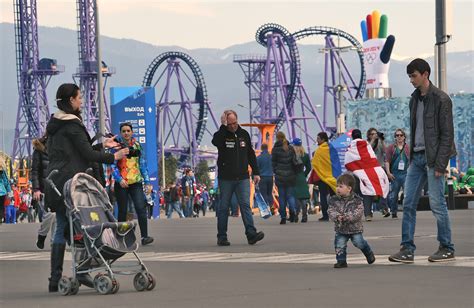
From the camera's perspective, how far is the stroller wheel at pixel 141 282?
33.6 feet

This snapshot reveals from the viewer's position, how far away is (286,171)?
76.7 feet

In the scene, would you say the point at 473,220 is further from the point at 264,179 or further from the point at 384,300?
the point at 384,300

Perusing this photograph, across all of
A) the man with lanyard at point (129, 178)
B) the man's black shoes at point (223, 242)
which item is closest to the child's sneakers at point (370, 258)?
the man's black shoes at point (223, 242)

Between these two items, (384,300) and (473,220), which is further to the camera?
(473,220)

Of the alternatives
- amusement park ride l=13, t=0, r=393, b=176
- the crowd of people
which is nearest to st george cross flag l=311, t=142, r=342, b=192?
the crowd of people

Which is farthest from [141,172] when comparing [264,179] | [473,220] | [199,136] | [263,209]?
[199,136]

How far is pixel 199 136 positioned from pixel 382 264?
341ft

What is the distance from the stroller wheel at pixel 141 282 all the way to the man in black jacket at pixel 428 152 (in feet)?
9.55

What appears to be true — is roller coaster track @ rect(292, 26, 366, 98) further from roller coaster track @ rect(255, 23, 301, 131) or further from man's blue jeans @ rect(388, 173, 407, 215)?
man's blue jeans @ rect(388, 173, 407, 215)

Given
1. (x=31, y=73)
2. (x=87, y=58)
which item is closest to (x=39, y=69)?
(x=31, y=73)

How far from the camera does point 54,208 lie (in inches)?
420

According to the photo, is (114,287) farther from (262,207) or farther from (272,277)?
(262,207)

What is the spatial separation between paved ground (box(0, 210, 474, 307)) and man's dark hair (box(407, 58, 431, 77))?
184 cm

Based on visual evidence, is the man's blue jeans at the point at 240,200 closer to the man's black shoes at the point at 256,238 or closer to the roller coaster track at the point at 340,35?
the man's black shoes at the point at 256,238
